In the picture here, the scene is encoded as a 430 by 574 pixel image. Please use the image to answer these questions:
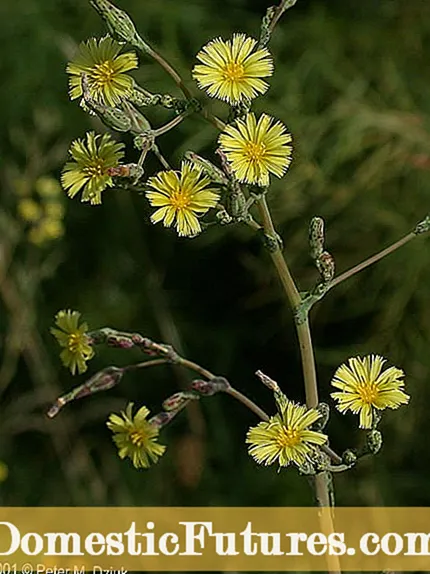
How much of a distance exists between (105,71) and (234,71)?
7 cm

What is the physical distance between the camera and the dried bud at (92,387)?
541mm

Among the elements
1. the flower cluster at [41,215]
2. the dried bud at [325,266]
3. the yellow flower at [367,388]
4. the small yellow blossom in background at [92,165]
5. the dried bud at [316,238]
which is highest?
the flower cluster at [41,215]

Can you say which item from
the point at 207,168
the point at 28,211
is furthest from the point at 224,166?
the point at 28,211

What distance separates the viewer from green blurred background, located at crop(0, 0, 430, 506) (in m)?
1.20

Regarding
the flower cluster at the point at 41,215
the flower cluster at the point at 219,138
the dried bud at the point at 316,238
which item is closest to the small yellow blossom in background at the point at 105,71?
the flower cluster at the point at 219,138

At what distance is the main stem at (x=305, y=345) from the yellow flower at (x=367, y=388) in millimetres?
14

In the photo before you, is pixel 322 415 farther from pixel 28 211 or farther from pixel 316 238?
pixel 28 211

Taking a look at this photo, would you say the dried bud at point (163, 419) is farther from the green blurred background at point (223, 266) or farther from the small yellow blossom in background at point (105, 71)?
the green blurred background at point (223, 266)

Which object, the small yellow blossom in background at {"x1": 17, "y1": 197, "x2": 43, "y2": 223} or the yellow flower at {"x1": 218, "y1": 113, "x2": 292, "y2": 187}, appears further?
the small yellow blossom in background at {"x1": 17, "y1": 197, "x2": 43, "y2": 223}

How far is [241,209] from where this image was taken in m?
0.48

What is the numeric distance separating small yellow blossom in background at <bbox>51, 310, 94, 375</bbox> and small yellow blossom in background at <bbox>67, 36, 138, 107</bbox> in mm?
153

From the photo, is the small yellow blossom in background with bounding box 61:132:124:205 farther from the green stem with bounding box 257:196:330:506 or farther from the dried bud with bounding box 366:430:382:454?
the dried bud with bounding box 366:430:382:454

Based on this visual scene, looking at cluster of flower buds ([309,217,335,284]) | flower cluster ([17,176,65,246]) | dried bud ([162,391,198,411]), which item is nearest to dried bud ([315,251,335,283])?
cluster of flower buds ([309,217,335,284])

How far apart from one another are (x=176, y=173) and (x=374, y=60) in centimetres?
85
